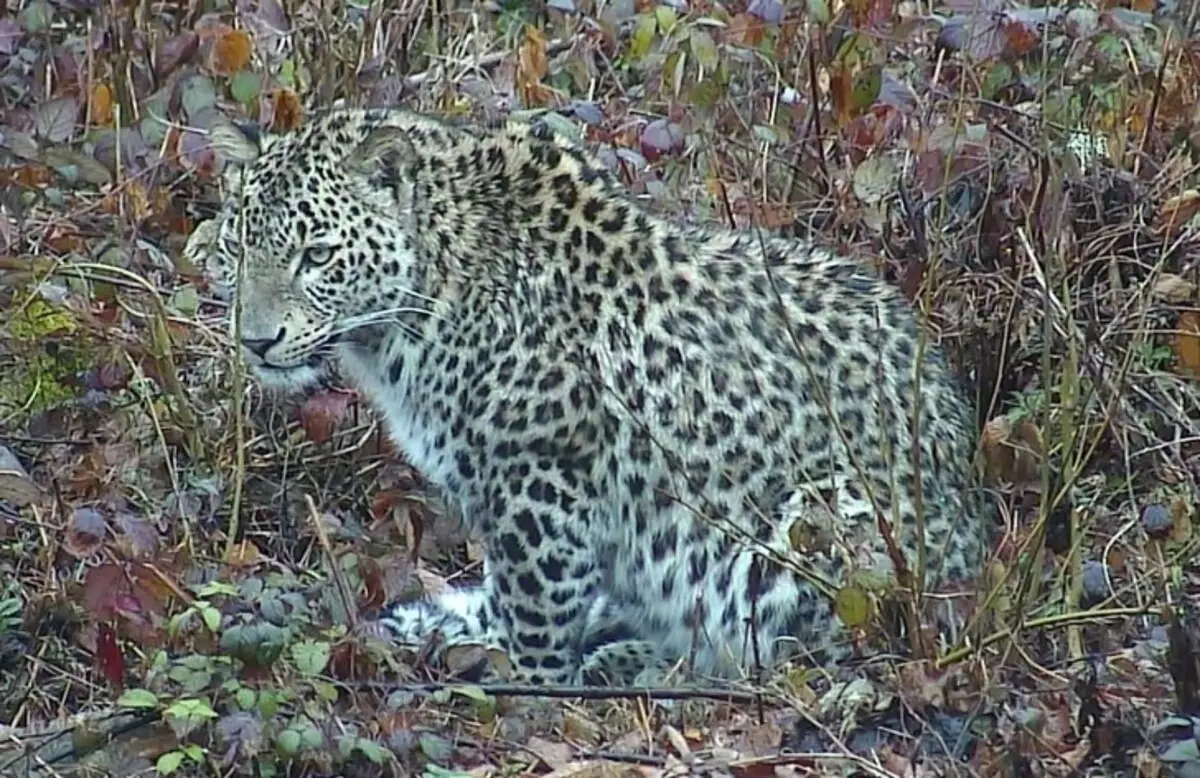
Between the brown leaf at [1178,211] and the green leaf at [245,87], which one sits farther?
the green leaf at [245,87]

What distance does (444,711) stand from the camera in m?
5.62

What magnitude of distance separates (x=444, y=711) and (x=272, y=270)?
60.9 inches

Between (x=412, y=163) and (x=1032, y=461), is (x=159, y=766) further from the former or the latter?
(x=1032, y=461)

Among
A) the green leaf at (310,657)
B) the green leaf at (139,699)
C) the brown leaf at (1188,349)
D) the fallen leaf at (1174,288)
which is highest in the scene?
the fallen leaf at (1174,288)

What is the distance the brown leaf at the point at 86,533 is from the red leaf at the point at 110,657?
0.29m

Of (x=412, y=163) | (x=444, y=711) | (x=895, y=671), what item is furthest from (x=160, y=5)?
(x=895, y=671)

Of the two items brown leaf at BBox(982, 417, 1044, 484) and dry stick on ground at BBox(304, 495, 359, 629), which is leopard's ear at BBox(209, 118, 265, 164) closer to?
dry stick on ground at BBox(304, 495, 359, 629)

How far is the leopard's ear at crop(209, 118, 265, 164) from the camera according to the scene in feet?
22.0

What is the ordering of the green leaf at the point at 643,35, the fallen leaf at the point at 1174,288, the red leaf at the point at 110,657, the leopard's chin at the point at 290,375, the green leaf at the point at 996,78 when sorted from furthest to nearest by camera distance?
the green leaf at the point at 643,35, the green leaf at the point at 996,78, the fallen leaf at the point at 1174,288, the leopard's chin at the point at 290,375, the red leaf at the point at 110,657

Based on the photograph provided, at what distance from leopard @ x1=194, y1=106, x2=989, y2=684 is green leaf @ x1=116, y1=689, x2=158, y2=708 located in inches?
47.5

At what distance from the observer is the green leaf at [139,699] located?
525cm

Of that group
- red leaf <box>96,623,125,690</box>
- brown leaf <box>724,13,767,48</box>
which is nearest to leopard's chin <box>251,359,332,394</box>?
red leaf <box>96,623,125,690</box>

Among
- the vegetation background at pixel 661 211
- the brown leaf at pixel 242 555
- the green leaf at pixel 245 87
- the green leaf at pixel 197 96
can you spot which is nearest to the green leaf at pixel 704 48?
the vegetation background at pixel 661 211

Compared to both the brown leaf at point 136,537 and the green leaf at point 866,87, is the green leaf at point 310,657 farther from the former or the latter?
the green leaf at point 866,87
